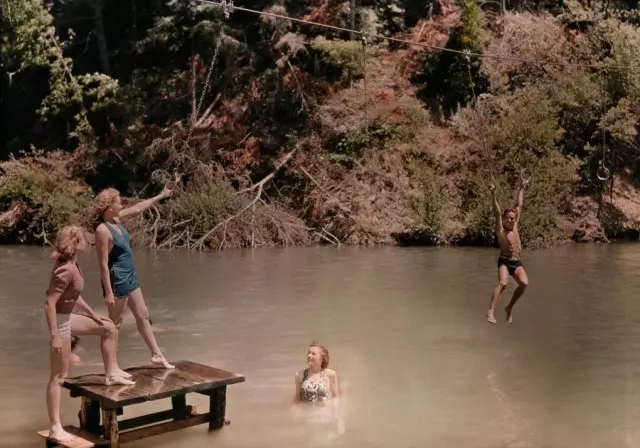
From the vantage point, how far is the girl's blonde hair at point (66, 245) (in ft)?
21.0

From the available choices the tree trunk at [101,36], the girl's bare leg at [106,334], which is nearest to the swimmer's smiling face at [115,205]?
the girl's bare leg at [106,334]

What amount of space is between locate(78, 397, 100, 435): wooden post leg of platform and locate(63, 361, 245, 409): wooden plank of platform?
19 centimetres

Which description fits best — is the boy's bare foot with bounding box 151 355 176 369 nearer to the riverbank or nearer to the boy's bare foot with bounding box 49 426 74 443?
the boy's bare foot with bounding box 49 426 74 443

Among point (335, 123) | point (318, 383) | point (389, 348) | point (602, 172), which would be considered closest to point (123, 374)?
point (318, 383)

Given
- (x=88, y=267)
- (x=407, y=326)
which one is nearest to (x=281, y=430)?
(x=407, y=326)

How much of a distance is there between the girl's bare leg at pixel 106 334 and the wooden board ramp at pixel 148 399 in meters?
0.08

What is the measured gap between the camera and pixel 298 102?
28875 mm

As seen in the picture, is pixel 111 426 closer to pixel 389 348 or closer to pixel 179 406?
pixel 179 406

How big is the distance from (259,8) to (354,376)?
914 inches

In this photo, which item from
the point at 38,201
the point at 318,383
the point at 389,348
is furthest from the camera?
the point at 38,201

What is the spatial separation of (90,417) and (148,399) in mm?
820

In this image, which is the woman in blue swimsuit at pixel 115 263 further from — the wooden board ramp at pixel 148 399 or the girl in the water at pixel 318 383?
the girl in the water at pixel 318 383

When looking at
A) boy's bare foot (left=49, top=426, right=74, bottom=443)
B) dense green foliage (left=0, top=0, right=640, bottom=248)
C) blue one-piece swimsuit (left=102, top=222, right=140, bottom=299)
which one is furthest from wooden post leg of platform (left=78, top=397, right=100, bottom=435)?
dense green foliage (left=0, top=0, right=640, bottom=248)

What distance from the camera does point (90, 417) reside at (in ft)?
23.3
